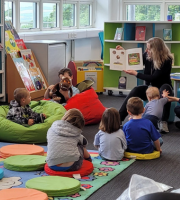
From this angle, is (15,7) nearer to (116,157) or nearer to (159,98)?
(159,98)

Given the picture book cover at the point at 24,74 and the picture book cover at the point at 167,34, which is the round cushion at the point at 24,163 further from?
the picture book cover at the point at 167,34

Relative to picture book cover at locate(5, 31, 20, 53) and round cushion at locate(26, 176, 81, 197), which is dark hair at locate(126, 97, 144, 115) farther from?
picture book cover at locate(5, 31, 20, 53)

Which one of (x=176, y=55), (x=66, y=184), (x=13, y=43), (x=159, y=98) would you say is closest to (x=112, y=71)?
(x=176, y=55)

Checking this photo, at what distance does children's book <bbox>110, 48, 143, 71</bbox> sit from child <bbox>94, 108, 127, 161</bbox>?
2.87m

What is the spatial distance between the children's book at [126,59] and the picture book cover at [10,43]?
1.65 metres

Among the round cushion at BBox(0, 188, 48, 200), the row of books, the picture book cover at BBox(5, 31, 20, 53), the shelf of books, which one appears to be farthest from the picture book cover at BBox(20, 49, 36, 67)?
the round cushion at BBox(0, 188, 48, 200)

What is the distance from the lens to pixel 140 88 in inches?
212

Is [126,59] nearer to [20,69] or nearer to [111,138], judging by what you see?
[20,69]

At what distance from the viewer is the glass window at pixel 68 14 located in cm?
908

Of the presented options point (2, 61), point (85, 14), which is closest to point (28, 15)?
point (2, 61)

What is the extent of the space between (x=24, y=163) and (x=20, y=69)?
126 inches

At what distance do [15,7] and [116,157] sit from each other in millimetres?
4538

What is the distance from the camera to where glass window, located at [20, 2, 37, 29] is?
25.7 ft

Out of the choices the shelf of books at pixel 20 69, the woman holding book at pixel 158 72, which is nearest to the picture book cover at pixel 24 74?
the shelf of books at pixel 20 69
